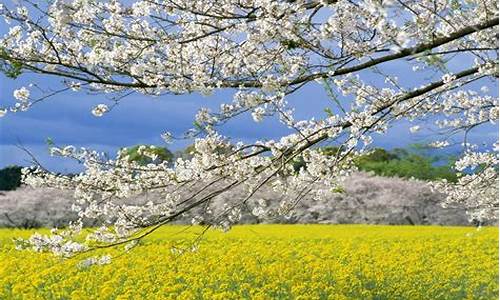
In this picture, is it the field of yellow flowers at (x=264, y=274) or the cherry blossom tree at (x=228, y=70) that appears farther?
the field of yellow flowers at (x=264, y=274)

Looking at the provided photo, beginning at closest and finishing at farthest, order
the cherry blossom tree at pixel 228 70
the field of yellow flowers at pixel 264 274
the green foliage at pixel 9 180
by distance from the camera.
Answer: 1. the cherry blossom tree at pixel 228 70
2. the field of yellow flowers at pixel 264 274
3. the green foliage at pixel 9 180

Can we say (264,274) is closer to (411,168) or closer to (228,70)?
(228,70)

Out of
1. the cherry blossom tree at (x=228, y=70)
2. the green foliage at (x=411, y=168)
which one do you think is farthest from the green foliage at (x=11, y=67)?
the green foliage at (x=411, y=168)

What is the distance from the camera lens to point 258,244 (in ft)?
42.8

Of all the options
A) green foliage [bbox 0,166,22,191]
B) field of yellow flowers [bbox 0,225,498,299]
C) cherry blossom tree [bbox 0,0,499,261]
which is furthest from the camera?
green foliage [bbox 0,166,22,191]

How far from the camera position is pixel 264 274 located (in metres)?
9.50

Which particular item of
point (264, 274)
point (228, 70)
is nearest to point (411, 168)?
point (264, 274)

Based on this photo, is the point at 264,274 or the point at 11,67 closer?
→ the point at 11,67

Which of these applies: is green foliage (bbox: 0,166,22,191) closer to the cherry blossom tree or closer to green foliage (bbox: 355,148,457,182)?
green foliage (bbox: 355,148,457,182)

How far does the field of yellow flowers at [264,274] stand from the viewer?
28.0 feet

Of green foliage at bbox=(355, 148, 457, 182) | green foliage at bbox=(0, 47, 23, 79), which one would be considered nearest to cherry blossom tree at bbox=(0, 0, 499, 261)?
green foliage at bbox=(0, 47, 23, 79)

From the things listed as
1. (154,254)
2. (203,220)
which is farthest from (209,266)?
(203,220)

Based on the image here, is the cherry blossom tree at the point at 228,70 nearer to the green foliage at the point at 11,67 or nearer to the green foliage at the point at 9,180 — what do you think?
the green foliage at the point at 11,67

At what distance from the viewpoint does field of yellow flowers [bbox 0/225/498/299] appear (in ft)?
28.0
